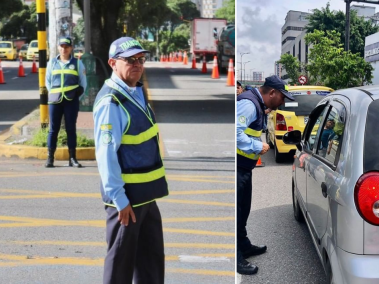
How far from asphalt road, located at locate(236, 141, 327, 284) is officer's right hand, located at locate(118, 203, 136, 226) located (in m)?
0.90

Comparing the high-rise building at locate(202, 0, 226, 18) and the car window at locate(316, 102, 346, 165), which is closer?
→ the car window at locate(316, 102, 346, 165)

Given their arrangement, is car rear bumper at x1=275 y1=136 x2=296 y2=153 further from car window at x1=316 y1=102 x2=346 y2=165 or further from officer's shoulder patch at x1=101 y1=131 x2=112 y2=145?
officer's shoulder patch at x1=101 y1=131 x2=112 y2=145

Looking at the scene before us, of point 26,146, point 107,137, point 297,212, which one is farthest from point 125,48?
point 26,146

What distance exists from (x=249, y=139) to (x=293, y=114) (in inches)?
59.8

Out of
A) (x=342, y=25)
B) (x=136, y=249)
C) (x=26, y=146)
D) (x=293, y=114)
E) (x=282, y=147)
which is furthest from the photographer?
(x=26, y=146)

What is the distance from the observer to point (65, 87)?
8.45m

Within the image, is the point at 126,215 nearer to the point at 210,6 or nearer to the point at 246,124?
the point at 246,124

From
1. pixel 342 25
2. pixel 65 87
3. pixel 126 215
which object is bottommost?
pixel 126 215

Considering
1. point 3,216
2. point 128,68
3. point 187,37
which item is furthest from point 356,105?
point 187,37

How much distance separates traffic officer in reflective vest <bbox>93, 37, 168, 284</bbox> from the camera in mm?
3303

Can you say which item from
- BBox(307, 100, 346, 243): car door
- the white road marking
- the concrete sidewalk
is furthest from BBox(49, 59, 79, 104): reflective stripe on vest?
BBox(307, 100, 346, 243): car door

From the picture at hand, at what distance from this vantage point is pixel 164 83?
83.6 ft

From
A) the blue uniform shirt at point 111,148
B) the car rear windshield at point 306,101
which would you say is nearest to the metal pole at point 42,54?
the car rear windshield at point 306,101

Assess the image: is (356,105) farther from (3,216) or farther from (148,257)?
(3,216)
